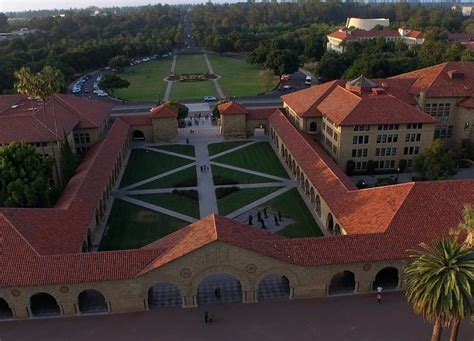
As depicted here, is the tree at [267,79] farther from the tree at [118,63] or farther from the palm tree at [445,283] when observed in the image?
the palm tree at [445,283]

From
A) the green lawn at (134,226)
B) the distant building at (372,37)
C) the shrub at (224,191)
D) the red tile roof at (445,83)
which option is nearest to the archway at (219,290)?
the green lawn at (134,226)

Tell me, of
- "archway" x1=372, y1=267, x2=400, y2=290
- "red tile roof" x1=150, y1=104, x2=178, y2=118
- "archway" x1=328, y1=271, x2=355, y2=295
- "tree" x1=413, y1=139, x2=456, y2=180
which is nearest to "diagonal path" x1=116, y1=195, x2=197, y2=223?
"archway" x1=328, y1=271, x2=355, y2=295

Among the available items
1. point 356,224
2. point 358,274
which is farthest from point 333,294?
point 356,224

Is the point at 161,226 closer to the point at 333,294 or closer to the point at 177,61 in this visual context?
the point at 333,294

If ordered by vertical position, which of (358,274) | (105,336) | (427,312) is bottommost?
(105,336)

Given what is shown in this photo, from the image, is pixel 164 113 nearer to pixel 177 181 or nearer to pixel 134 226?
pixel 177 181
